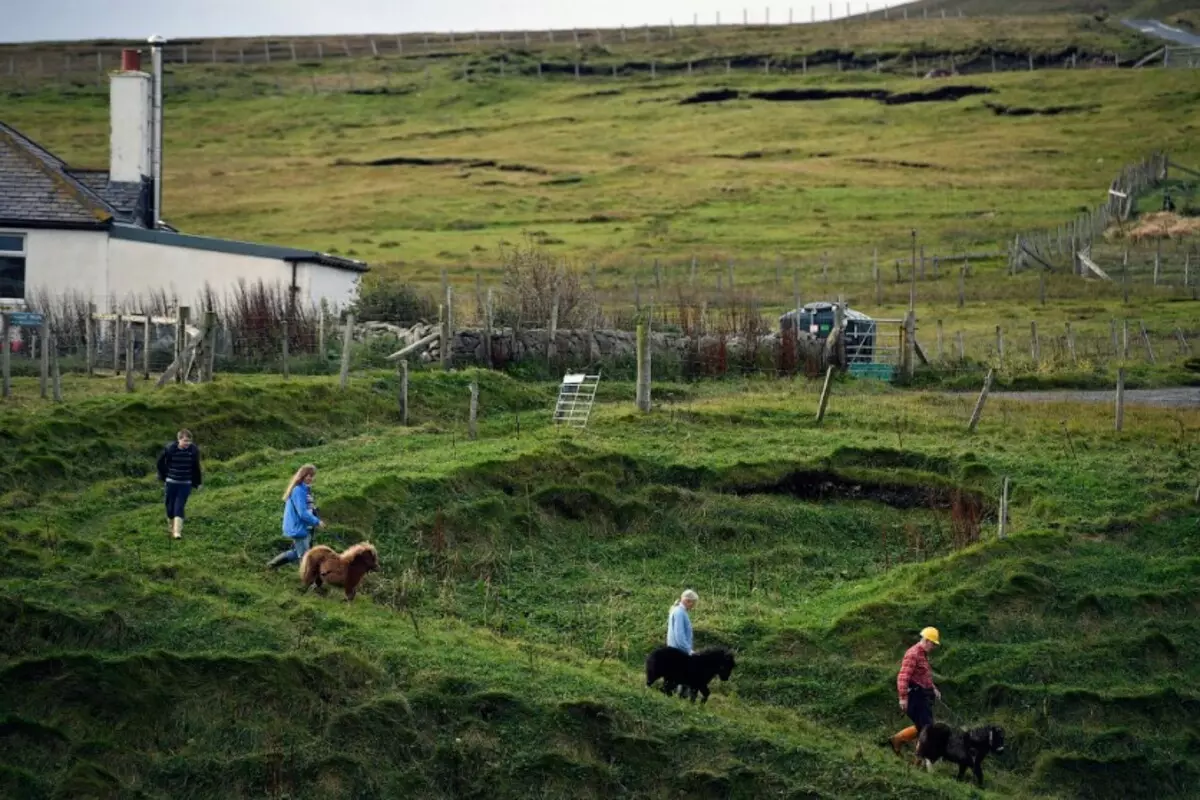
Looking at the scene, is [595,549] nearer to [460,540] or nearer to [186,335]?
[460,540]

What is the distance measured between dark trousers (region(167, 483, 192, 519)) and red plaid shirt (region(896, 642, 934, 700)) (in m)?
9.43

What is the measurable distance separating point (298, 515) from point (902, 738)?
7735 millimetres

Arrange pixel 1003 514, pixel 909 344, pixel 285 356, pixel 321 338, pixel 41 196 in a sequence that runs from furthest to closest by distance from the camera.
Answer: pixel 909 344 → pixel 41 196 → pixel 321 338 → pixel 285 356 → pixel 1003 514

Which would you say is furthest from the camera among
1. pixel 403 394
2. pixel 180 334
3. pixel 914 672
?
pixel 180 334

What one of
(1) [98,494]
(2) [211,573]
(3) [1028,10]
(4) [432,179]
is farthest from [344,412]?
(3) [1028,10]

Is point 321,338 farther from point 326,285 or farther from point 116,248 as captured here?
point 116,248

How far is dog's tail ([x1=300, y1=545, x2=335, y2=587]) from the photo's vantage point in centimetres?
2341

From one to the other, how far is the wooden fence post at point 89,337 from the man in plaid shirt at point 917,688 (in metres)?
20.0

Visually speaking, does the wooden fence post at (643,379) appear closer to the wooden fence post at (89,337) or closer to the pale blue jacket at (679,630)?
the wooden fence post at (89,337)

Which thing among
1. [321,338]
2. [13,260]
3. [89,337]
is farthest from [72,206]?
[321,338]

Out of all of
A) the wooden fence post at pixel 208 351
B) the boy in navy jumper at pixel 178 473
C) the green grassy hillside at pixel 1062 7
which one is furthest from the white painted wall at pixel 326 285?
the green grassy hillside at pixel 1062 7

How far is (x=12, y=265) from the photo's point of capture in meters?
41.5

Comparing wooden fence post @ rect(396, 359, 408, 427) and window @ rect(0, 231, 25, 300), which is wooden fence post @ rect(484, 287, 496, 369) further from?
window @ rect(0, 231, 25, 300)

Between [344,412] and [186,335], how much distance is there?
16.7 feet
